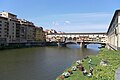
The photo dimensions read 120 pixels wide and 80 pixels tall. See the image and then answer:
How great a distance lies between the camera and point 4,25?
89.8 metres

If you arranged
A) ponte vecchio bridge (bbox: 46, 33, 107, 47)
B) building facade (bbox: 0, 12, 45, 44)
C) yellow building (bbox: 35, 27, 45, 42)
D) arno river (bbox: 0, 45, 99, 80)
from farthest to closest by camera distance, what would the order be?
yellow building (bbox: 35, 27, 45, 42) → ponte vecchio bridge (bbox: 46, 33, 107, 47) → building facade (bbox: 0, 12, 45, 44) → arno river (bbox: 0, 45, 99, 80)

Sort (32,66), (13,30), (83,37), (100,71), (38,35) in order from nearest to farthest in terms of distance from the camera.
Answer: (100,71), (32,66), (13,30), (38,35), (83,37)

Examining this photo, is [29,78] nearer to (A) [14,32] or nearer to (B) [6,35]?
(B) [6,35]

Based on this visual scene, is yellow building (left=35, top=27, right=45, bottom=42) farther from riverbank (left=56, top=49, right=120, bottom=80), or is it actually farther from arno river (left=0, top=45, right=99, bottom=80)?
riverbank (left=56, top=49, right=120, bottom=80)

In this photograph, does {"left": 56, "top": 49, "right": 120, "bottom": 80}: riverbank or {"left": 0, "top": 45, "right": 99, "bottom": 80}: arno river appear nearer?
{"left": 56, "top": 49, "right": 120, "bottom": 80}: riverbank

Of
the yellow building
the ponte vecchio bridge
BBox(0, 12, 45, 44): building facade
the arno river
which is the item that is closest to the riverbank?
the arno river

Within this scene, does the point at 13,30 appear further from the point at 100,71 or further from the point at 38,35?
the point at 100,71

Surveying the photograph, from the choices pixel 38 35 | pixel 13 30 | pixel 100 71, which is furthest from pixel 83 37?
pixel 100 71

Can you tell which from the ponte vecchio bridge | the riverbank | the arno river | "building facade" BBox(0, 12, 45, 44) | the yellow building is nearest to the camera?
the riverbank

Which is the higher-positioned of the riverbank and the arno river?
the riverbank

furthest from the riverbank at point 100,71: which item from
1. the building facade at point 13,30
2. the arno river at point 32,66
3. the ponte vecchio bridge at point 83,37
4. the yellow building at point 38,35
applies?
the yellow building at point 38,35

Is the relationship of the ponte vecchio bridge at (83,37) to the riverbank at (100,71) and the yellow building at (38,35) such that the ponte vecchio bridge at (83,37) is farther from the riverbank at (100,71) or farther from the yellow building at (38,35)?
the riverbank at (100,71)

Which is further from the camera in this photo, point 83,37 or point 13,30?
point 83,37

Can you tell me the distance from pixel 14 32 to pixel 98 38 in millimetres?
56980
